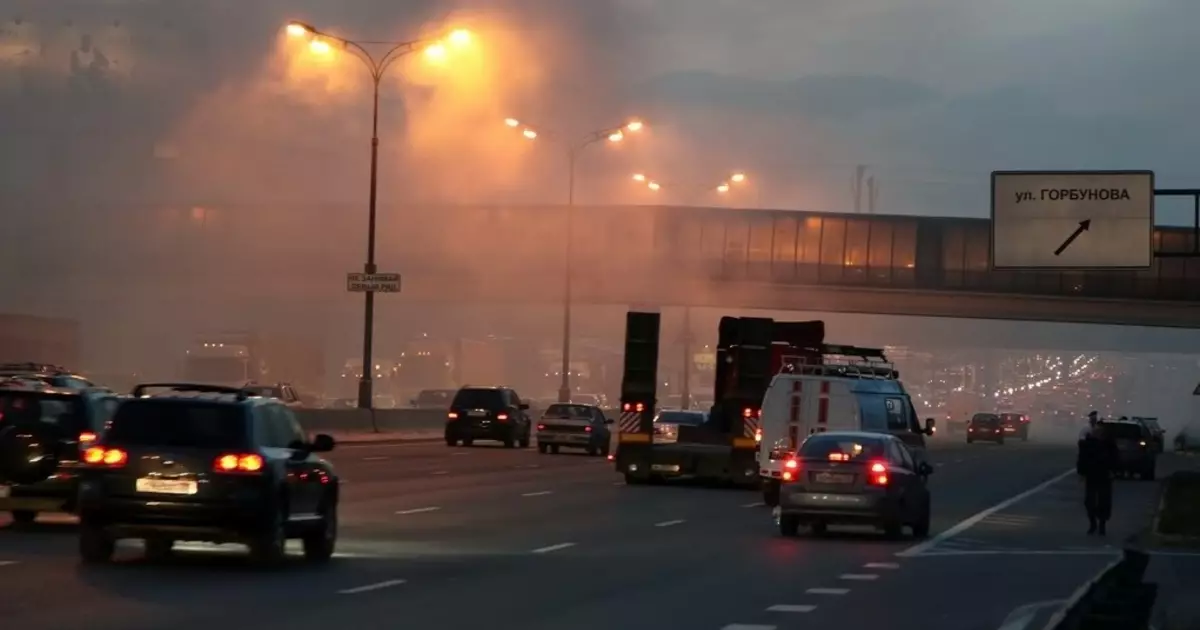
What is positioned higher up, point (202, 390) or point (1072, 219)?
point (1072, 219)

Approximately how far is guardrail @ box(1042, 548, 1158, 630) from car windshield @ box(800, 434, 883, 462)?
155 inches

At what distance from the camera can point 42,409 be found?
2219 centimetres

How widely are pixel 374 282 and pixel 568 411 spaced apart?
802 cm

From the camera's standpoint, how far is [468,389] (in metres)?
57.5

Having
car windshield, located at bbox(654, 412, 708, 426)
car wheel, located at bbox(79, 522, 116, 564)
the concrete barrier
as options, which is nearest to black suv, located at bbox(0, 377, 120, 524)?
car wheel, located at bbox(79, 522, 116, 564)

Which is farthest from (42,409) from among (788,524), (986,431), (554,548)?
(986,431)

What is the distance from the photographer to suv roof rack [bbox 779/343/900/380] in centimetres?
3488

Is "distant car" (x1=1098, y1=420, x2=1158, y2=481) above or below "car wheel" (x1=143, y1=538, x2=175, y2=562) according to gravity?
above

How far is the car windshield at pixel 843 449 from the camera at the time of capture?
25625mm

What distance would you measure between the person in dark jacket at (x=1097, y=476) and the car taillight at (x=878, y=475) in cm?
485

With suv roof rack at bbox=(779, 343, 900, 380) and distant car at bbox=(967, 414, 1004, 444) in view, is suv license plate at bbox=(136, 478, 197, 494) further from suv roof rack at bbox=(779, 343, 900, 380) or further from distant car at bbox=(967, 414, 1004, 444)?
distant car at bbox=(967, 414, 1004, 444)

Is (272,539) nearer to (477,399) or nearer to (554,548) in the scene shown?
(554,548)

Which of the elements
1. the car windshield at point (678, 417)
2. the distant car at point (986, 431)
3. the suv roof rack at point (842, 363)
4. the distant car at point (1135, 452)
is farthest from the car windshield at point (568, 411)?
the distant car at point (986, 431)

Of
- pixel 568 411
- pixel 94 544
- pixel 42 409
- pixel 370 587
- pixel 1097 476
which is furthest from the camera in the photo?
pixel 568 411
